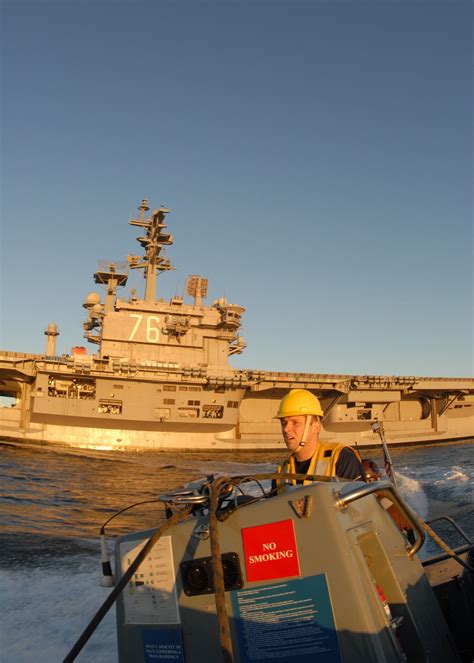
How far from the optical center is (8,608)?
13.8 feet

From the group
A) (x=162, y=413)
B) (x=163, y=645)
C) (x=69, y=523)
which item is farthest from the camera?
(x=162, y=413)

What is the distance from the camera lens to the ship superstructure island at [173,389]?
23.2m

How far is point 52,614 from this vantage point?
412 cm

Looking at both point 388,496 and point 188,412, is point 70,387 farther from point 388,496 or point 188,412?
point 388,496

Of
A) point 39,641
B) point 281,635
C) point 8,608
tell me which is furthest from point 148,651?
point 8,608

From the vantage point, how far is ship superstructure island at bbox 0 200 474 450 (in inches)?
914

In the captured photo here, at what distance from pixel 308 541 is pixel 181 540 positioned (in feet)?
1.82

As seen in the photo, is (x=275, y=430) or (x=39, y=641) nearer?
(x=39, y=641)

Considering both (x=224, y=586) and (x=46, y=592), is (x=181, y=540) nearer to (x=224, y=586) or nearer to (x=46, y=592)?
(x=224, y=586)

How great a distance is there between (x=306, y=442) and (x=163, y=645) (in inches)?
50.4

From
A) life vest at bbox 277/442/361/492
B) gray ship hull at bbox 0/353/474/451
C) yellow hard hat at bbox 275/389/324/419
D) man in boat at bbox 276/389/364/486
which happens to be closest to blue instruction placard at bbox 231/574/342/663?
life vest at bbox 277/442/361/492

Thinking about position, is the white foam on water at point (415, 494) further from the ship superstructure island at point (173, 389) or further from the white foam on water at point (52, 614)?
the ship superstructure island at point (173, 389)

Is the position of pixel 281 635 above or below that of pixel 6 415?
below

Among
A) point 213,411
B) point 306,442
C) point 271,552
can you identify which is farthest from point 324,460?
point 213,411
